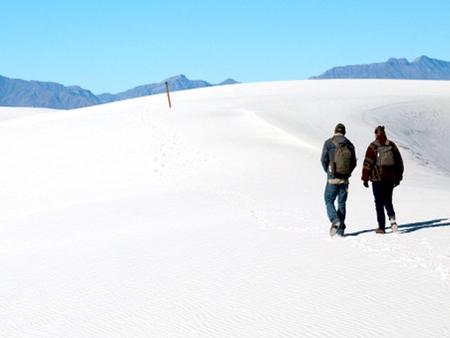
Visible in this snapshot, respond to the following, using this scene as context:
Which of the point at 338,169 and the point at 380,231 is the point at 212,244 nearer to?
the point at 338,169

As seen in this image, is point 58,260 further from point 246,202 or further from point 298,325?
point 246,202

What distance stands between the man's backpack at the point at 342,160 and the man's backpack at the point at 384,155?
0.49m

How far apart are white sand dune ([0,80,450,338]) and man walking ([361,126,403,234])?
0.44m

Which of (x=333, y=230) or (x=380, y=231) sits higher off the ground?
(x=333, y=230)

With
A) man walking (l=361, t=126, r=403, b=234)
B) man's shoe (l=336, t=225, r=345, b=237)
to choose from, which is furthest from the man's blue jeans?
man walking (l=361, t=126, r=403, b=234)

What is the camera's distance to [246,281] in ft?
26.0

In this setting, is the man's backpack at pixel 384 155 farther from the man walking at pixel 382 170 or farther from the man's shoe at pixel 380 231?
the man's shoe at pixel 380 231

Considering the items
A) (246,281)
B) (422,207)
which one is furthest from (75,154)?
(246,281)

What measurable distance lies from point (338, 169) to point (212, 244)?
2328mm

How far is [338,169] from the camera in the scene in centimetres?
1063

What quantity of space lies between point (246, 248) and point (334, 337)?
4202mm

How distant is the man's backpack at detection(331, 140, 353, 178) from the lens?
10.6 m

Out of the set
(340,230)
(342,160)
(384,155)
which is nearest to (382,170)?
(384,155)

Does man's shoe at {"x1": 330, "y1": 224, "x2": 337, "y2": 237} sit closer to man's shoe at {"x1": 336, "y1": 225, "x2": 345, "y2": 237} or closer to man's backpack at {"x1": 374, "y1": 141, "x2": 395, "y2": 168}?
man's shoe at {"x1": 336, "y1": 225, "x2": 345, "y2": 237}
